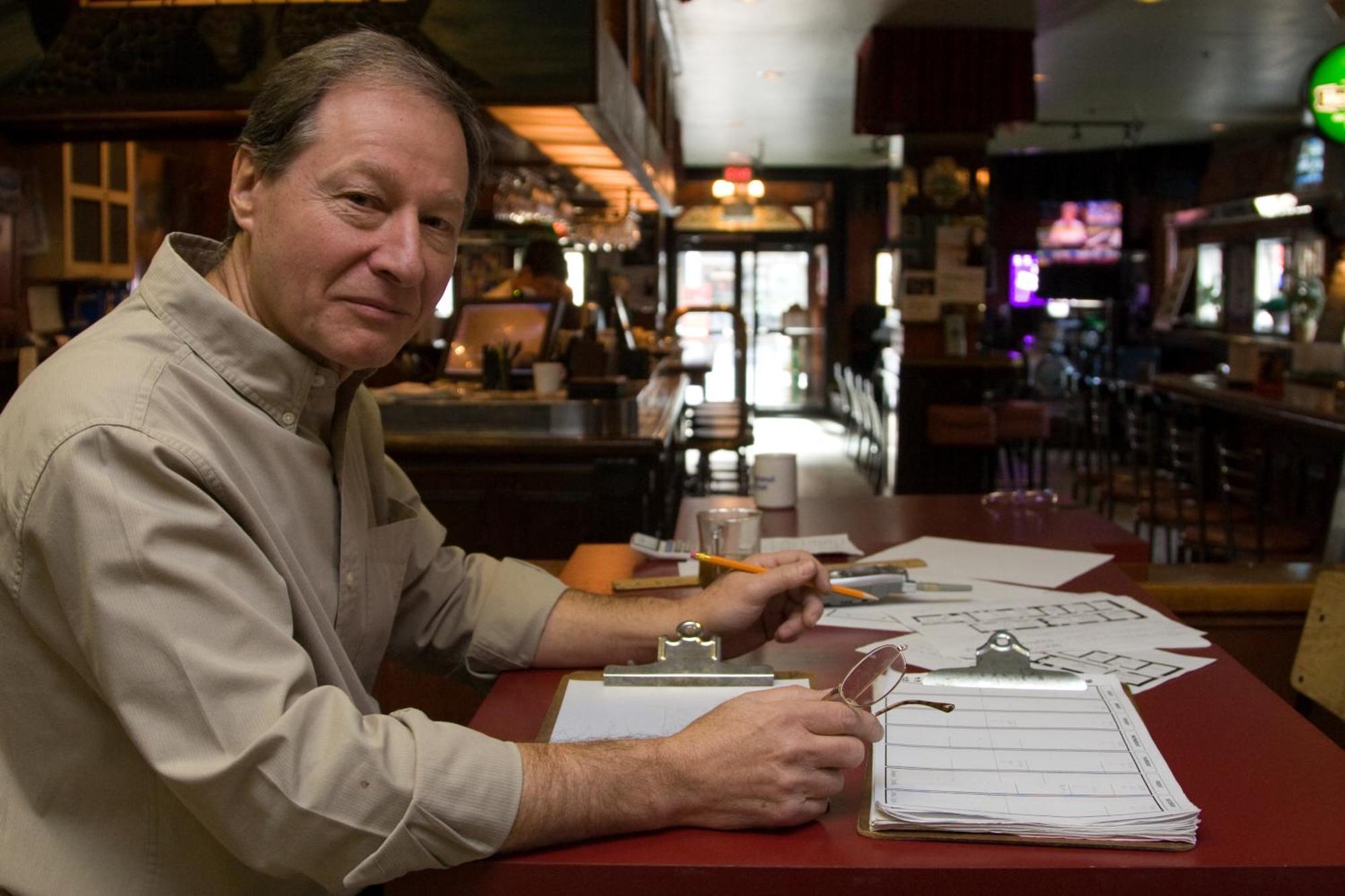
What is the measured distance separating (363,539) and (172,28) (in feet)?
11.6

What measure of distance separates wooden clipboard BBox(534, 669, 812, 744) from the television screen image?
15377 millimetres

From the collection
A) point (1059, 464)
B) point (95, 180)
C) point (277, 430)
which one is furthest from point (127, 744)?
point (1059, 464)

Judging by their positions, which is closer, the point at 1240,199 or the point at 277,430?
the point at 277,430

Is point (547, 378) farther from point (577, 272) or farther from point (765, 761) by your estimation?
point (577, 272)

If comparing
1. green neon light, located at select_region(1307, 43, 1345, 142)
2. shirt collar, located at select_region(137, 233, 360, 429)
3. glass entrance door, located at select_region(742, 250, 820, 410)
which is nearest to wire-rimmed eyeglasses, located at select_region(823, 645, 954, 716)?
shirt collar, located at select_region(137, 233, 360, 429)

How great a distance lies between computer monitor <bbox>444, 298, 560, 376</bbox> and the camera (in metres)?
5.46

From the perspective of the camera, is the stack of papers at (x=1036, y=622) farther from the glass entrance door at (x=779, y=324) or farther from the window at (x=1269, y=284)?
the glass entrance door at (x=779, y=324)

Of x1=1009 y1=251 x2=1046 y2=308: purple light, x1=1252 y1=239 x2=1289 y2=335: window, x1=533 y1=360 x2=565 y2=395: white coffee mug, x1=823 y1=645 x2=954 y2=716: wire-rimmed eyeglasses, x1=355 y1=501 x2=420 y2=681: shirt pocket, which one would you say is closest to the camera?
x1=823 y1=645 x2=954 y2=716: wire-rimmed eyeglasses

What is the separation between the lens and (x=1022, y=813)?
1.17 meters

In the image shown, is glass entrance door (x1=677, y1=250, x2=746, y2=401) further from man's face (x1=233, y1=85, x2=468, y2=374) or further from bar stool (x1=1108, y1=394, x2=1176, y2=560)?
man's face (x1=233, y1=85, x2=468, y2=374)

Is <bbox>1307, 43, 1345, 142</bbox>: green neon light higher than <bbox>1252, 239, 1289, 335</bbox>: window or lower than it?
higher

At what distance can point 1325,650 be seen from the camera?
1.96 m

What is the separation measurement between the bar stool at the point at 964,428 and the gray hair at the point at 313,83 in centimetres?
732

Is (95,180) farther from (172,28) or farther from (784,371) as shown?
(784,371)
